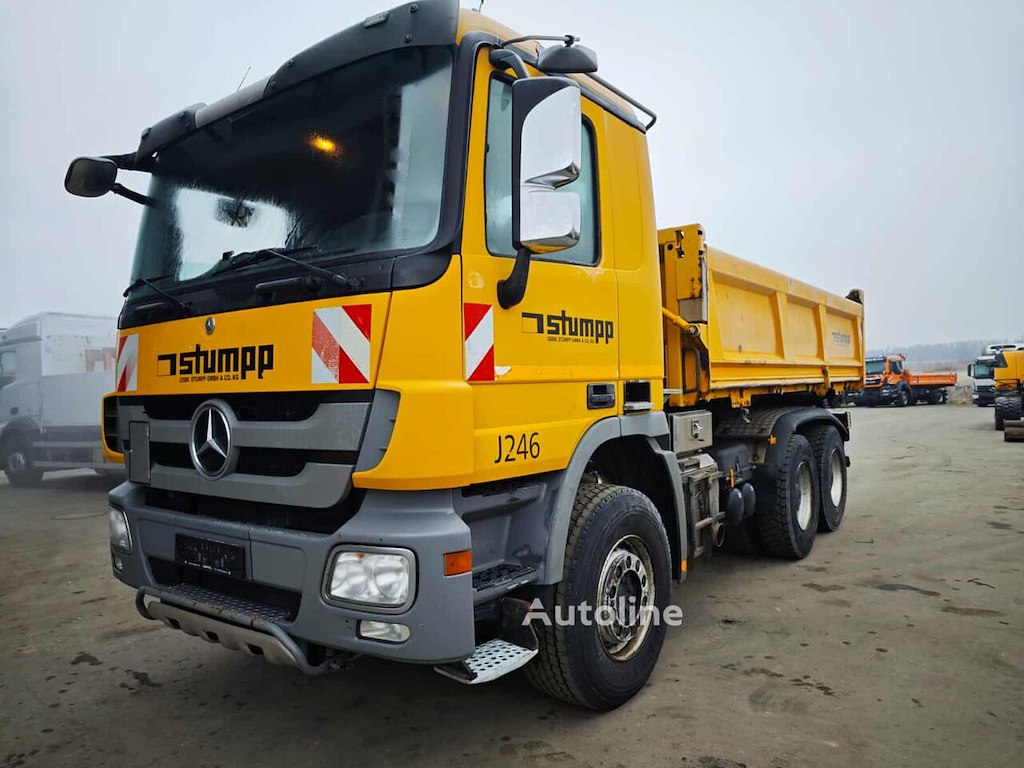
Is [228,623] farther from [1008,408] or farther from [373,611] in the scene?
[1008,408]

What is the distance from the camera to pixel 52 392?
1104 cm

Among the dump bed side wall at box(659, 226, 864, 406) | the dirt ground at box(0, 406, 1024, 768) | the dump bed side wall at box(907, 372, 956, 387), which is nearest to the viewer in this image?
the dirt ground at box(0, 406, 1024, 768)

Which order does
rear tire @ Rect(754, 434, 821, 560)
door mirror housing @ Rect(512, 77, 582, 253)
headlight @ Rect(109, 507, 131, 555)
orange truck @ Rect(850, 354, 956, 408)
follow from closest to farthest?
1. door mirror housing @ Rect(512, 77, 582, 253)
2. headlight @ Rect(109, 507, 131, 555)
3. rear tire @ Rect(754, 434, 821, 560)
4. orange truck @ Rect(850, 354, 956, 408)

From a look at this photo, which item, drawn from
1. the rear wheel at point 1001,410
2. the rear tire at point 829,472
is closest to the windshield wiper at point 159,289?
the rear tire at point 829,472

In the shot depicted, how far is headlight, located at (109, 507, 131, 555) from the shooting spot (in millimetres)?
3129

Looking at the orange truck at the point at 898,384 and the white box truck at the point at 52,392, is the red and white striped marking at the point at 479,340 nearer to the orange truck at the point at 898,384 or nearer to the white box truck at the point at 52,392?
the white box truck at the point at 52,392

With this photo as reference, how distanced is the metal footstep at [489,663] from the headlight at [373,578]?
346mm

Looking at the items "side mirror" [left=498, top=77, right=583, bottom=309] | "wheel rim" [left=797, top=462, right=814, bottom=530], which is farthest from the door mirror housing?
"wheel rim" [left=797, top=462, right=814, bottom=530]

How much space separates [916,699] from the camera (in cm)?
314

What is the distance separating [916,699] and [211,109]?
416 cm

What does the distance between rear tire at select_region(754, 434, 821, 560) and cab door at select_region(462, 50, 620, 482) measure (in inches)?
110

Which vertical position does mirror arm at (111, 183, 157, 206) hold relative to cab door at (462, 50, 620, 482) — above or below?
above

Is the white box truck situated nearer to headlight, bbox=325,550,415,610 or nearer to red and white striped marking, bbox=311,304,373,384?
red and white striped marking, bbox=311,304,373,384

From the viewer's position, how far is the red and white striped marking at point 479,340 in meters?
2.36
